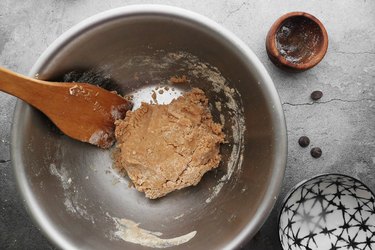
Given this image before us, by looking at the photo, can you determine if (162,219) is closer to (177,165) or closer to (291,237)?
(177,165)

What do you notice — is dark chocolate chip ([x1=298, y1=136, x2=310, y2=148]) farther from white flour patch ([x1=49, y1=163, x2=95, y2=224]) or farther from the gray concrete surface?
white flour patch ([x1=49, y1=163, x2=95, y2=224])

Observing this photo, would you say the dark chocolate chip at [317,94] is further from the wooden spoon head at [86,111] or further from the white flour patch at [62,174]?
the white flour patch at [62,174]

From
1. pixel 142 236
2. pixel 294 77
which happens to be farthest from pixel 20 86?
pixel 294 77

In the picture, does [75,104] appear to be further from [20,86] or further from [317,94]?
A: [317,94]

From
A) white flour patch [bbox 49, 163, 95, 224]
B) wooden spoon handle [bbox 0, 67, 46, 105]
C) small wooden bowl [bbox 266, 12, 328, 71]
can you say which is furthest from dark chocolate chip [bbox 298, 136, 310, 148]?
wooden spoon handle [bbox 0, 67, 46, 105]

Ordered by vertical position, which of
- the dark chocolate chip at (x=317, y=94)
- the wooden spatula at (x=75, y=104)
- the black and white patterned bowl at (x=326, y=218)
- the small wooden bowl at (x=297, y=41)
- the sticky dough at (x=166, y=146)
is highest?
the wooden spatula at (x=75, y=104)

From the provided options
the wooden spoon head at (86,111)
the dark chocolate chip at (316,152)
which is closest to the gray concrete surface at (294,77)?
the dark chocolate chip at (316,152)

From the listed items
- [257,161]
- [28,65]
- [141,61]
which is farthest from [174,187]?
[28,65]
